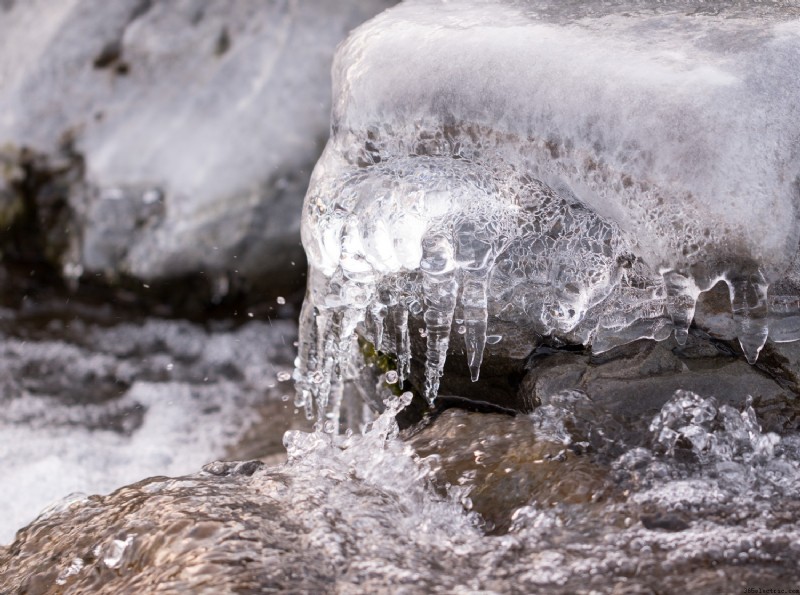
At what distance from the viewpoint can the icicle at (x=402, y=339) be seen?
7.61 feet

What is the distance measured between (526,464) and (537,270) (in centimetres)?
50

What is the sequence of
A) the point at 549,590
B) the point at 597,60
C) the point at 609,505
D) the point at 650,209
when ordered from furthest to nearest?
the point at 597,60 < the point at 650,209 < the point at 609,505 < the point at 549,590

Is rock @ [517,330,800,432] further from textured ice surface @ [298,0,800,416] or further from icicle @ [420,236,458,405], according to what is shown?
icicle @ [420,236,458,405]

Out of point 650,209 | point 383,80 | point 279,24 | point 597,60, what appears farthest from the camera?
point 279,24

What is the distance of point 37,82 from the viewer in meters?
4.24

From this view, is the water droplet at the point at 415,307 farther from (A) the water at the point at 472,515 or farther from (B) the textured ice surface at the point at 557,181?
(A) the water at the point at 472,515

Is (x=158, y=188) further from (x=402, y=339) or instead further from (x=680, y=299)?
(x=680, y=299)

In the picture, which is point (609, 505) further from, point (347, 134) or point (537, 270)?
point (347, 134)

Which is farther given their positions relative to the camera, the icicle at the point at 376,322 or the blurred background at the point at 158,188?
the blurred background at the point at 158,188

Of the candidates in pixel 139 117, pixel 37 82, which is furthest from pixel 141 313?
pixel 37 82

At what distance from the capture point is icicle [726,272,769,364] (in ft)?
6.23

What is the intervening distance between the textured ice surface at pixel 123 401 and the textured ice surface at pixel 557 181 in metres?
0.96

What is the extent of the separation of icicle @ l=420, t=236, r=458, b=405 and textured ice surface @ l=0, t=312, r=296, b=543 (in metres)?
1.01

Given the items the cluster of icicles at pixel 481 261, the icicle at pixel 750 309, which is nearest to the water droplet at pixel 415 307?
the cluster of icicles at pixel 481 261
